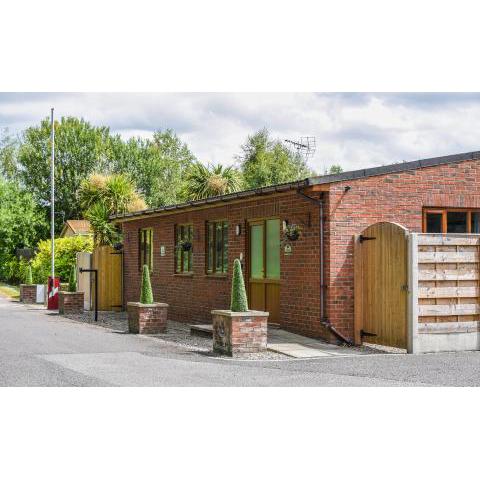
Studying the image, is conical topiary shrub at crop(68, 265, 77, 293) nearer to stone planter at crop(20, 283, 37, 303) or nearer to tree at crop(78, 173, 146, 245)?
stone planter at crop(20, 283, 37, 303)

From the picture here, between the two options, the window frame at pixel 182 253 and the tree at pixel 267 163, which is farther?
the tree at pixel 267 163

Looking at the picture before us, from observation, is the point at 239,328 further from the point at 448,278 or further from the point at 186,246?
the point at 186,246

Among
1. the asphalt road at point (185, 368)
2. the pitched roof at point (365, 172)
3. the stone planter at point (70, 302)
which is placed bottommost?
the asphalt road at point (185, 368)

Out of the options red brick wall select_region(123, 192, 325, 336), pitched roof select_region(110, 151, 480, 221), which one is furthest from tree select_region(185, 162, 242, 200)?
pitched roof select_region(110, 151, 480, 221)

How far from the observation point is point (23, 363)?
11.6 meters

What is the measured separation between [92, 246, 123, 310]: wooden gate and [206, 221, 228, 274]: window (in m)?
6.23

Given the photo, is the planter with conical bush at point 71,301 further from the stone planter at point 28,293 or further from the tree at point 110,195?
the tree at point 110,195

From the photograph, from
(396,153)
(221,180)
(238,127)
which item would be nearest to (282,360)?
(221,180)

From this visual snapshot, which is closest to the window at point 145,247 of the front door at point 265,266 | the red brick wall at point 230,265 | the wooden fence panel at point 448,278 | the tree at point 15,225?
the red brick wall at point 230,265

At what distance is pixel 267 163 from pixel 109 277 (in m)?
29.5

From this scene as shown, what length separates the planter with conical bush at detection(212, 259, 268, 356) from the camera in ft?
41.6

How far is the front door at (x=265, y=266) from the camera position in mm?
15984

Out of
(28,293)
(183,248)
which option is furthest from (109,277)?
(28,293)

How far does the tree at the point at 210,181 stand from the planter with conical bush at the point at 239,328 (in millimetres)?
21988
